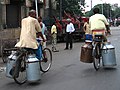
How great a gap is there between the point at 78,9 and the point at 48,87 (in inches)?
1201

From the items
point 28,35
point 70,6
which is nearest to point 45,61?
point 28,35

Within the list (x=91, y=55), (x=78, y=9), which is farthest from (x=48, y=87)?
(x=78, y=9)

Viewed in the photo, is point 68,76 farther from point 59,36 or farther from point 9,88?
point 59,36

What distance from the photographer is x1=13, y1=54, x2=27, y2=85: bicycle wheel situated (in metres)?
8.89

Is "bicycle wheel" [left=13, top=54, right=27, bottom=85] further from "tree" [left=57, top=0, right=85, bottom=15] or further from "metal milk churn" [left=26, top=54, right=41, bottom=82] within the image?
"tree" [left=57, top=0, right=85, bottom=15]

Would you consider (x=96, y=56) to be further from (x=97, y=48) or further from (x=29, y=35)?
(x=29, y=35)

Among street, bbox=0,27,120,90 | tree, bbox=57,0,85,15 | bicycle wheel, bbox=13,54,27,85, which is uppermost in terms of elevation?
tree, bbox=57,0,85,15

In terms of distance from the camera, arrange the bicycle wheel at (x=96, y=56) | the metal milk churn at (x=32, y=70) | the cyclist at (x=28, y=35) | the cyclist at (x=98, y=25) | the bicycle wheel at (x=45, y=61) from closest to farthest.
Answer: the metal milk churn at (x=32, y=70) < the cyclist at (x=28, y=35) < the bicycle wheel at (x=96, y=56) < the bicycle wheel at (x=45, y=61) < the cyclist at (x=98, y=25)

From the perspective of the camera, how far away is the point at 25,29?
934cm

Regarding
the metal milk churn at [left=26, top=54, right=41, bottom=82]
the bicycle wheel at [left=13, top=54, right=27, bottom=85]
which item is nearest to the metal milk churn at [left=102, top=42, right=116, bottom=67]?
the metal milk churn at [left=26, top=54, right=41, bottom=82]

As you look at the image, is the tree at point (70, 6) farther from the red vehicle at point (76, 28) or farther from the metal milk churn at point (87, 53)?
the metal milk churn at point (87, 53)

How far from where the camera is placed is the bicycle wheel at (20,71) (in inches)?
350

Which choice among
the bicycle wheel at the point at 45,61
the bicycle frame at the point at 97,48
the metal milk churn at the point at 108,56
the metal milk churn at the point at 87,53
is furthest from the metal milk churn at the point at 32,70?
the metal milk churn at the point at 108,56

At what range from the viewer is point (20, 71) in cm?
916
